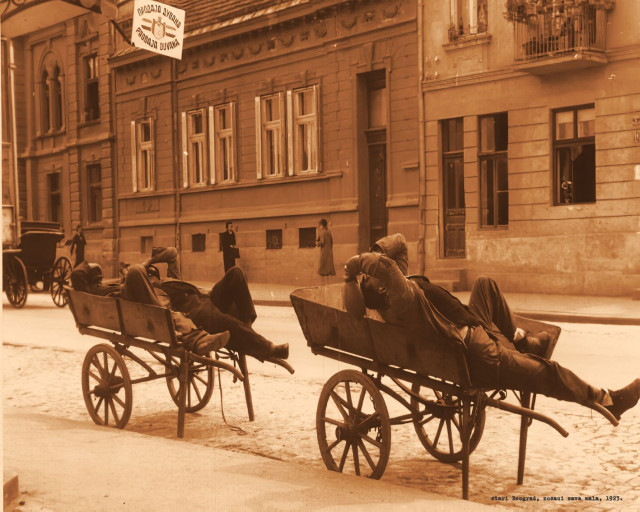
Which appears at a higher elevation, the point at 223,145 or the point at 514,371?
the point at 223,145

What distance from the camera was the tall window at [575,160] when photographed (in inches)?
256

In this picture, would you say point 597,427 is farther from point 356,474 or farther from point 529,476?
point 356,474

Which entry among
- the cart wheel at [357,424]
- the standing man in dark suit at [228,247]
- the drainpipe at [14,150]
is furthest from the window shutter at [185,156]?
the cart wheel at [357,424]

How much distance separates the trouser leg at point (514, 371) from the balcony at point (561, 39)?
9.98 feet

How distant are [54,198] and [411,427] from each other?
11.1 feet

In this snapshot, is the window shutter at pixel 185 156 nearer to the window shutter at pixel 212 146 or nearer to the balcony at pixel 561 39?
the window shutter at pixel 212 146

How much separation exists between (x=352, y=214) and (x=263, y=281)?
84 centimetres

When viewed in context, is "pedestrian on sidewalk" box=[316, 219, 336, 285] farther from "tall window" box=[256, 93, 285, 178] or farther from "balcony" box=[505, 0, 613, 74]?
"balcony" box=[505, 0, 613, 74]

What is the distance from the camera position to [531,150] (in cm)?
A: 679

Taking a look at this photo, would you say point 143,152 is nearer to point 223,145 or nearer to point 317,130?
point 223,145

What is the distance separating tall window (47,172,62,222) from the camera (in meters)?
7.44

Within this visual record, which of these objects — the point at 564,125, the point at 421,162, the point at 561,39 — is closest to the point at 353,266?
the point at 421,162

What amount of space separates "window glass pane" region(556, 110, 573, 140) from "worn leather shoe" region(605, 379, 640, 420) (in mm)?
2798

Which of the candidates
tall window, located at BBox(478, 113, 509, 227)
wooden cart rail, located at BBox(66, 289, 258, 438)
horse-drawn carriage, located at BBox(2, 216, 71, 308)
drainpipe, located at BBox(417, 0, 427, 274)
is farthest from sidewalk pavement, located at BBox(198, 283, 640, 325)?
horse-drawn carriage, located at BBox(2, 216, 71, 308)
